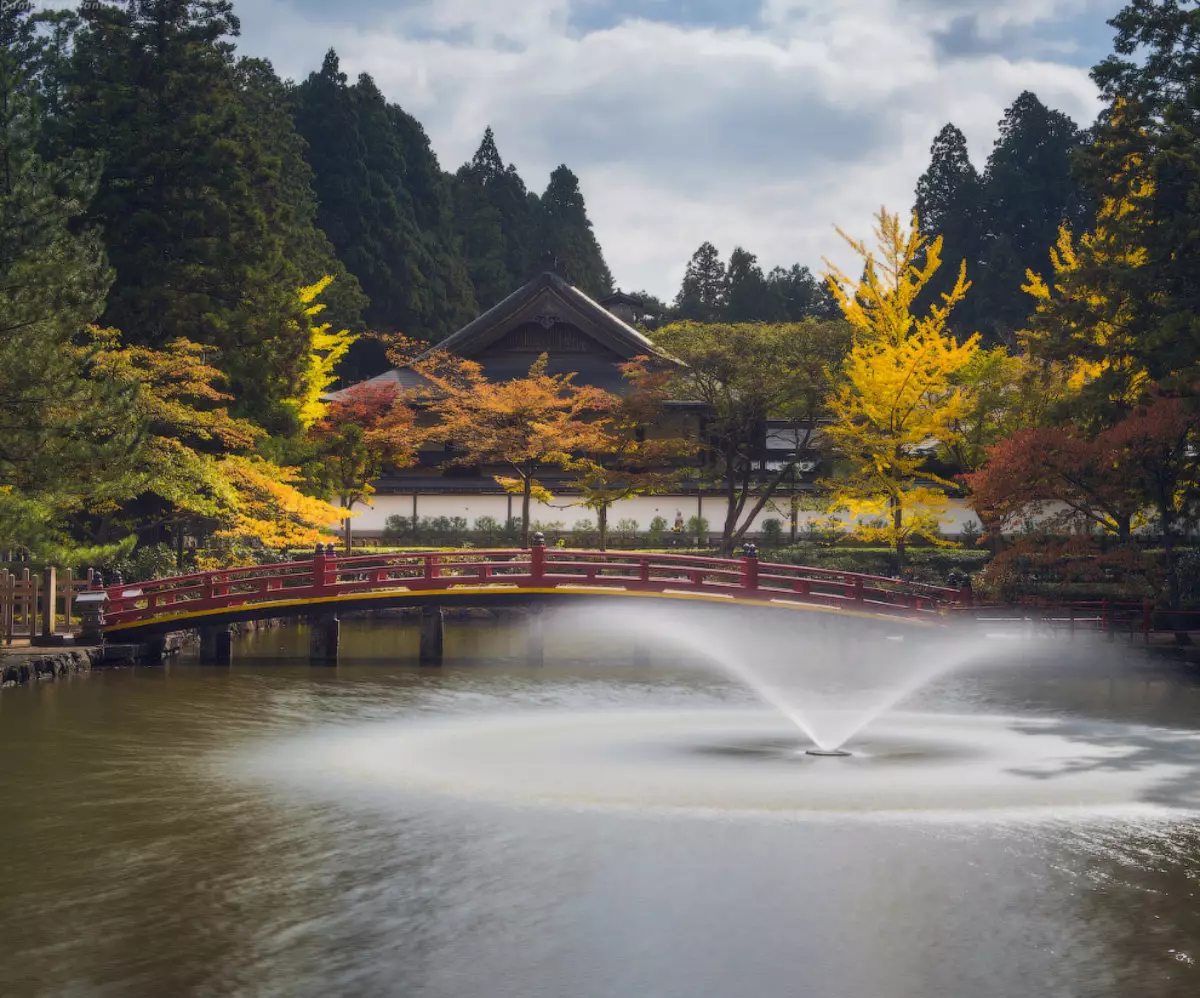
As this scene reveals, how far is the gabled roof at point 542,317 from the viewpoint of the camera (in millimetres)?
56844

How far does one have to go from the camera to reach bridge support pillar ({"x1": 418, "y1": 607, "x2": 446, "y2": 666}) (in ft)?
108

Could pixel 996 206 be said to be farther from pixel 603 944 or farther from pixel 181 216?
pixel 603 944

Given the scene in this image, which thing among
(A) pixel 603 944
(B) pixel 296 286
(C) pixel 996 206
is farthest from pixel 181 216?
(C) pixel 996 206

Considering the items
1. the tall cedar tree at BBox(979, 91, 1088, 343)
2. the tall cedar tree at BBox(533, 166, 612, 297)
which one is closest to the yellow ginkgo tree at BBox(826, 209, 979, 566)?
the tall cedar tree at BBox(979, 91, 1088, 343)

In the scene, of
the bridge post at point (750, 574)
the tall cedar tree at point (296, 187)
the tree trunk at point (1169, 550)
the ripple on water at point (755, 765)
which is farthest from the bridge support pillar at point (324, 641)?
the tall cedar tree at point (296, 187)

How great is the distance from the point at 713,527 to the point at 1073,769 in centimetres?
3330

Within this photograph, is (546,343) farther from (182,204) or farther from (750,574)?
(750,574)

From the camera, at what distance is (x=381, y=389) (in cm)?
5169

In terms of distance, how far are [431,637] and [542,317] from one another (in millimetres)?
26525

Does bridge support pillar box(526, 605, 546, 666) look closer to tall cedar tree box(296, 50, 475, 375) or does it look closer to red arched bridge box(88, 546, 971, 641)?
red arched bridge box(88, 546, 971, 641)

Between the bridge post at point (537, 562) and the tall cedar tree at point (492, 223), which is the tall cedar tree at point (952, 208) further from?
the bridge post at point (537, 562)

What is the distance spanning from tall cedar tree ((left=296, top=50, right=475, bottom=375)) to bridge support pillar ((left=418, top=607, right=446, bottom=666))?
43.5m

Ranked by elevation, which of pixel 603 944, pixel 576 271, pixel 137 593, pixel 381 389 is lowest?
pixel 603 944

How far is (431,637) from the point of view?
108 feet
